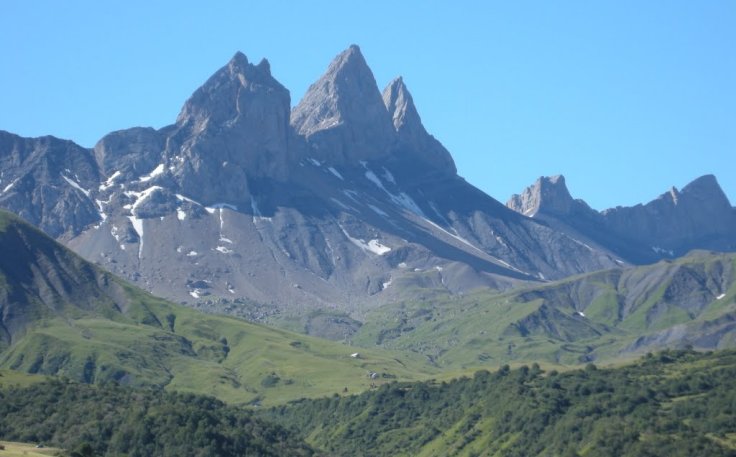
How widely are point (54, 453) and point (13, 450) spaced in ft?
19.5

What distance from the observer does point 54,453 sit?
184 m

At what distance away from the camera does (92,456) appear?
184000mm

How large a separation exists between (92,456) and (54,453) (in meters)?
5.57

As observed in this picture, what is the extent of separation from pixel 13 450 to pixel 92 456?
1093cm

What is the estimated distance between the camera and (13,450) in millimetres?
181500
